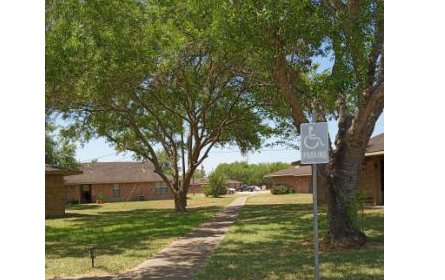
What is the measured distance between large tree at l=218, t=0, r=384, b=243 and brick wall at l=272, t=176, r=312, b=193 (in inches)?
1769

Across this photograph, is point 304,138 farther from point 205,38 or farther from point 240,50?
point 205,38

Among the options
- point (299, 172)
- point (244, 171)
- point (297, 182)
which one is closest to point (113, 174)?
point (299, 172)

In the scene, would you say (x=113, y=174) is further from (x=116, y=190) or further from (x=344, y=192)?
(x=344, y=192)

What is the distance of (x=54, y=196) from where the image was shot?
1270 inches

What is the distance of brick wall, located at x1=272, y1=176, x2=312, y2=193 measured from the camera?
5995cm

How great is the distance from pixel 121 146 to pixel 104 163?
25316 millimetres

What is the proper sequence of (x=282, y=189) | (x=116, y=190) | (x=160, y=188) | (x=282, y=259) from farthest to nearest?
(x=282, y=189) → (x=160, y=188) → (x=116, y=190) → (x=282, y=259)

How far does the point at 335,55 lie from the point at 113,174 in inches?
1914

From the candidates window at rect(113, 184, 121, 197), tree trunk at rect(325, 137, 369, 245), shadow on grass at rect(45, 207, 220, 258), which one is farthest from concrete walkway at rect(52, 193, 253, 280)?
window at rect(113, 184, 121, 197)

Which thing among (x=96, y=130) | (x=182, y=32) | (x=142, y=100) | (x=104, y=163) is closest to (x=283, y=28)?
(x=182, y=32)

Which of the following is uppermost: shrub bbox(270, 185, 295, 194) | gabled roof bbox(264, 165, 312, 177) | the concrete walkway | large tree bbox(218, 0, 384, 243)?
large tree bbox(218, 0, 384, 243)

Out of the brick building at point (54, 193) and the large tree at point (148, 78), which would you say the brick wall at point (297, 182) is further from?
the brick building at point (54, 193)

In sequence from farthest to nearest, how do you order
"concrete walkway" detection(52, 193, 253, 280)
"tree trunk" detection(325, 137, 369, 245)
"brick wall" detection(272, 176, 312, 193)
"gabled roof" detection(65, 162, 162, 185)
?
"brick wall" detection(272, 176, 312, 193) < "gabled roof" detection(65, 162, 162, 185) < "tree trunk" detection(325, 137, 369, 245) < "concrete walkway" detection(52, 193, 253, 280)

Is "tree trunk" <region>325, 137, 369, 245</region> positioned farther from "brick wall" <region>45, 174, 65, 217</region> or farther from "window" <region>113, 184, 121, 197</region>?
"window" <region>113, 184, 121, 197</region>
